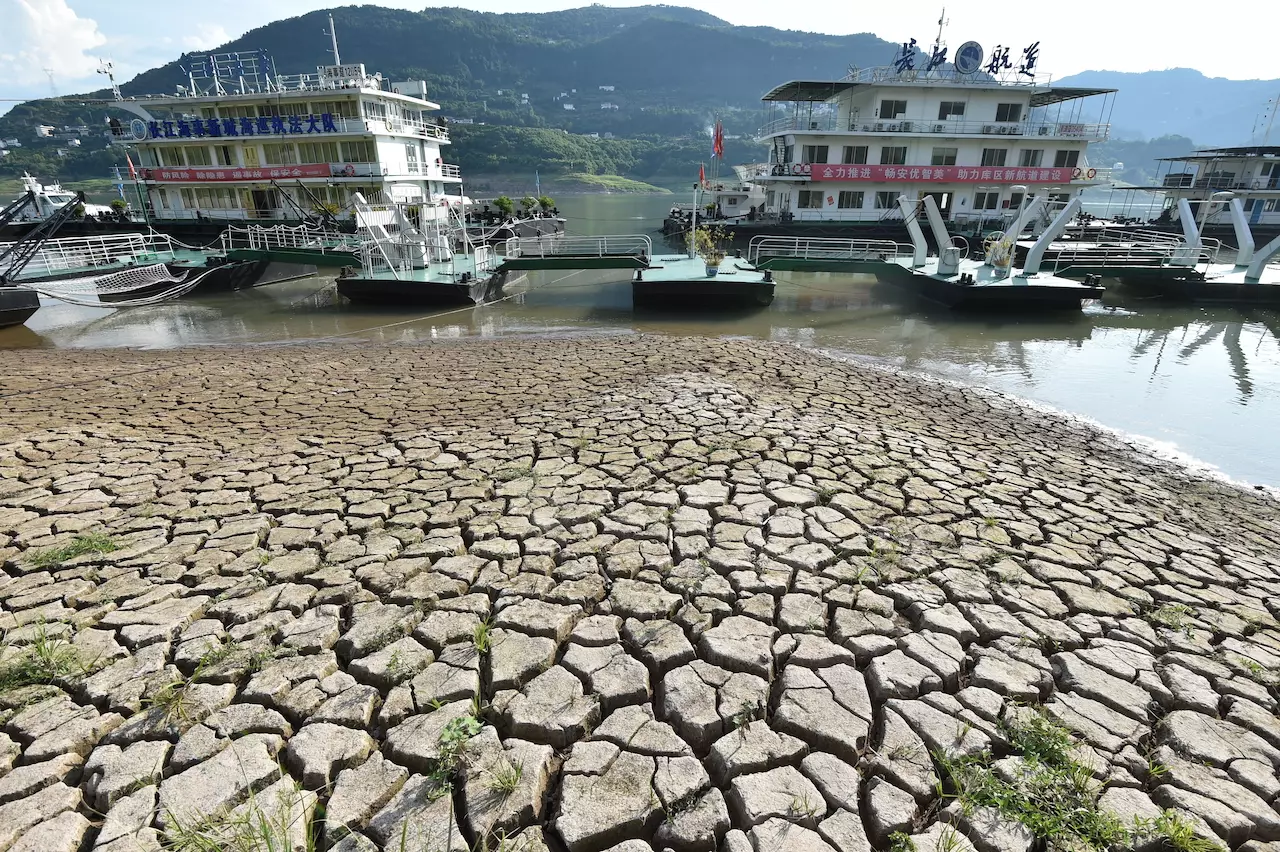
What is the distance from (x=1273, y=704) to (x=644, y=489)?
3908 millimetres

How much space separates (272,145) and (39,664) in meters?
26.6

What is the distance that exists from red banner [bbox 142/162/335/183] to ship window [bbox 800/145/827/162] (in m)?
18.2

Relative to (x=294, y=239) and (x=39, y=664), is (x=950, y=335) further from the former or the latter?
(x=294, y=239)

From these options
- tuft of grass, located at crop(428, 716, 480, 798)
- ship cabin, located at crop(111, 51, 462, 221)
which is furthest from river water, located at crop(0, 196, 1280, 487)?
tuft of grass, located at crop(428, 716, 480, 798)

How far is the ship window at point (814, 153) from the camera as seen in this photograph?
26.7 metres

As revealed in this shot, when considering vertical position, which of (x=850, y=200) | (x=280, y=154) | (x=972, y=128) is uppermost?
(x=972, y=128)

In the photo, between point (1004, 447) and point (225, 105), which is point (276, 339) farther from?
point (225, 105)

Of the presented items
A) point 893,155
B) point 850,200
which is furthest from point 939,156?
point 850,200

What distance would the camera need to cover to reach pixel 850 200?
27.5 meters

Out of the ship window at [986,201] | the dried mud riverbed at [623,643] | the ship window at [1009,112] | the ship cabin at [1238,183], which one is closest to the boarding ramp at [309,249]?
the dried mud riverbed at [623,643]

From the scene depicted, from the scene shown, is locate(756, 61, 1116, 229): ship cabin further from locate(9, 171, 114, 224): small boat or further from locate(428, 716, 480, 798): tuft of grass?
locate(9, 171, 114, 224): small boat

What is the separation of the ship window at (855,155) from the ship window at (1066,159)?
8585 millimetres

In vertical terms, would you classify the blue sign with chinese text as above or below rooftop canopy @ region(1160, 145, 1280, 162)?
above

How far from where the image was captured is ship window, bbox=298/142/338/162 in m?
24.0
